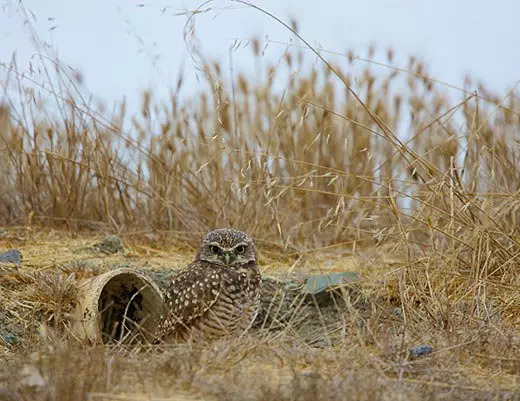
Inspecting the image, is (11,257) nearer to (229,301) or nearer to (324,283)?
(229,301)

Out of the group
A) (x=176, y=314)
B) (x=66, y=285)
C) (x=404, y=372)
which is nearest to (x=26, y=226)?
(x=66, y=285)

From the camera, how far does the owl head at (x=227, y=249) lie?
17.5ft

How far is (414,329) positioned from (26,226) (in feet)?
11.6

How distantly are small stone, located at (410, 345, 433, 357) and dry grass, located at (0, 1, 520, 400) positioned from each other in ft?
0.19

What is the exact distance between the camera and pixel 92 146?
6793mm

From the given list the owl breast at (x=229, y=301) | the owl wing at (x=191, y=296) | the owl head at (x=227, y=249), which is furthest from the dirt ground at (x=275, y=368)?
the owl head at (x=227, y=249)

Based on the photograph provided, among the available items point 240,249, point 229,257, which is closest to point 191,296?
point 229,257

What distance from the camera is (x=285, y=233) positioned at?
23.6ft

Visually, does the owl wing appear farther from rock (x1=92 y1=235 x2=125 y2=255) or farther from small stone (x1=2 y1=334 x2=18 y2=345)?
rock (x1=92 y1=235 x2=125 y2=255)

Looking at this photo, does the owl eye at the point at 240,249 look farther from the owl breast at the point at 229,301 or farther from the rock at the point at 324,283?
the rock at the point at 324,283

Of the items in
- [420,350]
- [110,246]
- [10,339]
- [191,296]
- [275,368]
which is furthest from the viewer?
[110,246]

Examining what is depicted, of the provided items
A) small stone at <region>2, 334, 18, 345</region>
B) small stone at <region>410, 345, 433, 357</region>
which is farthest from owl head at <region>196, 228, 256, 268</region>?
small stone at <region>410, 345, 433, 357</region>

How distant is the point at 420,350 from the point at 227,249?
1813 millimetres

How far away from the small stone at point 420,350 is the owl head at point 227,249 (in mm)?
1741
